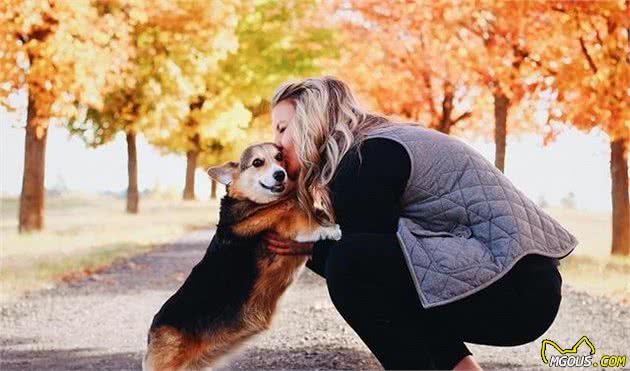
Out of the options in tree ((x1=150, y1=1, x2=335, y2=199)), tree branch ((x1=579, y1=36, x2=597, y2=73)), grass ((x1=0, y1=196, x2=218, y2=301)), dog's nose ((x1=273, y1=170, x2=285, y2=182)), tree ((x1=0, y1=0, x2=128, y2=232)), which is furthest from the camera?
tree ((x1=150, y1=1, x2=335, y2=199))

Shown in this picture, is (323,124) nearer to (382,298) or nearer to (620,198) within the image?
(382,298)

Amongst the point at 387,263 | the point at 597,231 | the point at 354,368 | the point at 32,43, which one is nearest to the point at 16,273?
the point at 32,43

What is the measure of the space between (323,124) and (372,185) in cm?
41

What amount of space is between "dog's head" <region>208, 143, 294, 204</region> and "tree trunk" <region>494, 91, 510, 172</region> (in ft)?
29.3

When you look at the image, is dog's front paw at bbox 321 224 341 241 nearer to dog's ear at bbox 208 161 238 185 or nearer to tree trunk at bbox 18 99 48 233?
dog's ear at bbox 208 161 238 185

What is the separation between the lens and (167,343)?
3521 mm

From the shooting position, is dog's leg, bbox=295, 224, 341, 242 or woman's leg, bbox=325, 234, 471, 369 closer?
woman's leg, bbox=325, 234, 471, 369

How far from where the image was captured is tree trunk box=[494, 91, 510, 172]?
12.6 m

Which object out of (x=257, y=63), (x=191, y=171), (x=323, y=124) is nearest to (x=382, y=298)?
(x=323, y=124)

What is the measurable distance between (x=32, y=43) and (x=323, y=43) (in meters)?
10.3

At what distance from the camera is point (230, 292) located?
3.56 metres

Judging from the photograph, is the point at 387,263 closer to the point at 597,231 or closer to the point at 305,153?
the point at 305,153

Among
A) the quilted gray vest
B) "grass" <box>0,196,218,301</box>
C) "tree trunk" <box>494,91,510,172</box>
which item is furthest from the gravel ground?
"tree trunk" <box>494,91,510,172</box>

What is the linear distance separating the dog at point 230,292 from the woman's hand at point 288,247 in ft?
0.09
